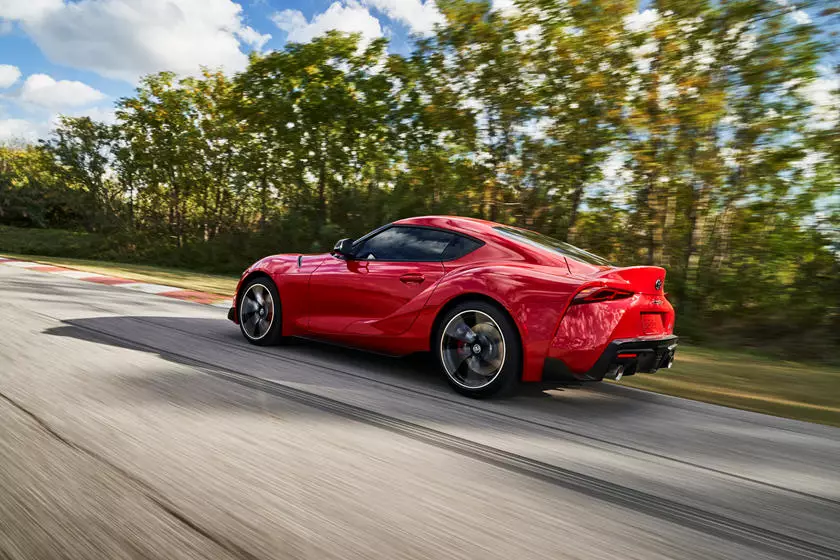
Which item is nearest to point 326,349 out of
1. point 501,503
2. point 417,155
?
point 501,503

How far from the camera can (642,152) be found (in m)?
11.6

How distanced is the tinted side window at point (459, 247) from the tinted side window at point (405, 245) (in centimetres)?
4

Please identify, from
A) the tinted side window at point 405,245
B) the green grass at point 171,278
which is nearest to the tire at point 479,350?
the tinted side window at point 405,245

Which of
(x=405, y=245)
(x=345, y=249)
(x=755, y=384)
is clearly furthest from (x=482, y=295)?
(x=755, y=384)

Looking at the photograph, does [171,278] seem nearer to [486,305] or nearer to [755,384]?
[486,305]

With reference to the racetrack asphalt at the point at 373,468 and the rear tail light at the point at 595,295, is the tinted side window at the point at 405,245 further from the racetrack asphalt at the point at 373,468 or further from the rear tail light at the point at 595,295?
the rear tail light at the point at 595,295

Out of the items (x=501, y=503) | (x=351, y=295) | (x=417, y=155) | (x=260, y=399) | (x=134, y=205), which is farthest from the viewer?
(x=134, y=205)

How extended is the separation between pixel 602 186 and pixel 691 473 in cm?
982

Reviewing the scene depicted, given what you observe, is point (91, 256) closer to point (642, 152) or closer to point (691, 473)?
point (642, 152)

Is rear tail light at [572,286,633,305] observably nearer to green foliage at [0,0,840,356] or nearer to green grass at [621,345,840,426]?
green grass at [621,345,840,426]

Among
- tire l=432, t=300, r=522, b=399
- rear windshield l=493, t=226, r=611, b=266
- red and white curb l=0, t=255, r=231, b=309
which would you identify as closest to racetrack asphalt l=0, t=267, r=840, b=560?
tire l=432, t=300, r=522, b=399

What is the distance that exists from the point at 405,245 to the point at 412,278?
0.40m

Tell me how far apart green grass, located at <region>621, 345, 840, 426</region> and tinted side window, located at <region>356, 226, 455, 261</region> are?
220cm

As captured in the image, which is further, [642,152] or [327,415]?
[642,152]
